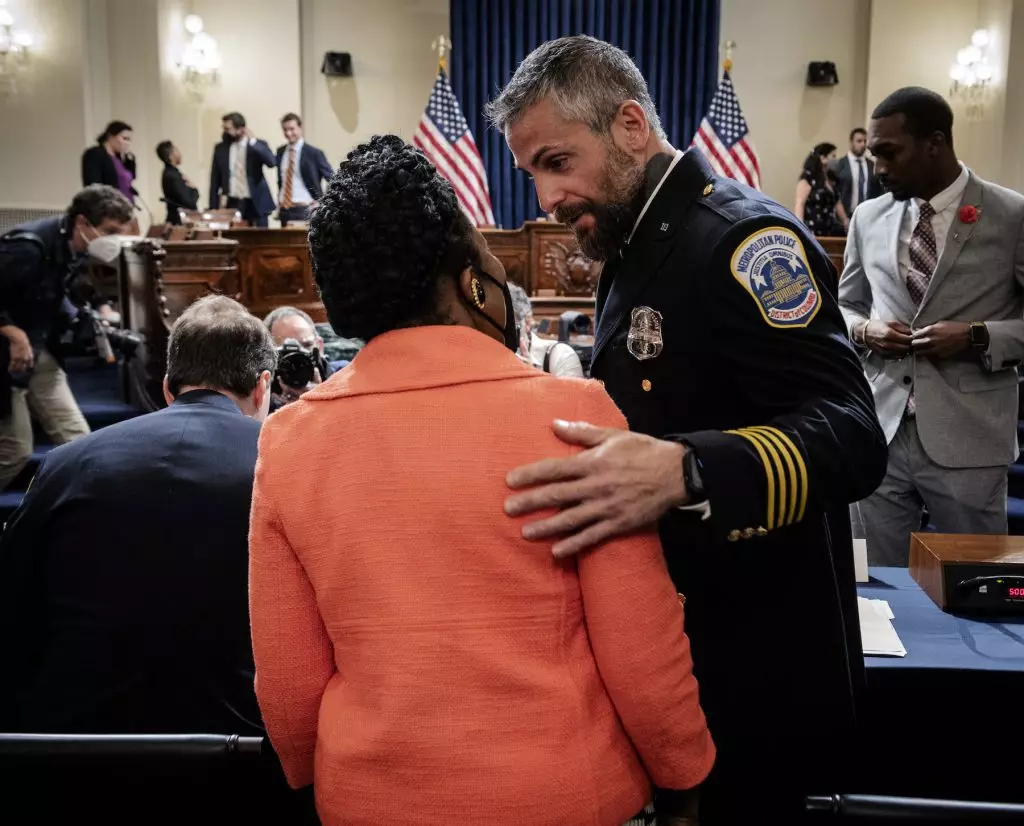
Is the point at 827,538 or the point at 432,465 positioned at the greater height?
the point at 432,465

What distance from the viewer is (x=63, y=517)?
69.6 inches

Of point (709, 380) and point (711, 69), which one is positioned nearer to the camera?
point (709, 380)

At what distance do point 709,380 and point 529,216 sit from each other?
11.1 meters

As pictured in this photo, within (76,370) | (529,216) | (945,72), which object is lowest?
(76,370)

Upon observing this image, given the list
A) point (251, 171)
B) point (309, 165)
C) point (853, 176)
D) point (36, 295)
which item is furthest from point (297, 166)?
point (36, 295)

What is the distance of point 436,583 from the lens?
0.95 meters

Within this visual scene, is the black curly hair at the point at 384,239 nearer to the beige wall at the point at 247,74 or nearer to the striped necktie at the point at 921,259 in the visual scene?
the striped necktie at the point at 921,259

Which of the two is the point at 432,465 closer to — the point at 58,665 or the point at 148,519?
the point at 148,519

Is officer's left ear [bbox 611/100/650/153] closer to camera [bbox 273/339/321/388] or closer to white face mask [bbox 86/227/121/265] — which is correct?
camera [bbox 273/339/321/388]

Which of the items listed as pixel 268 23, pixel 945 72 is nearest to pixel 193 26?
pixel 268 23

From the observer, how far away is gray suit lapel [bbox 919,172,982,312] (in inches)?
106

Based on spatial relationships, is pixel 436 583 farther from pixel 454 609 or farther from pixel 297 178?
pixel 297 178

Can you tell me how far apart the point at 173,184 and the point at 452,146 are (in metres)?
2.80

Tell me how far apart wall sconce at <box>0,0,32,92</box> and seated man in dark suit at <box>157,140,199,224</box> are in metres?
1.71
